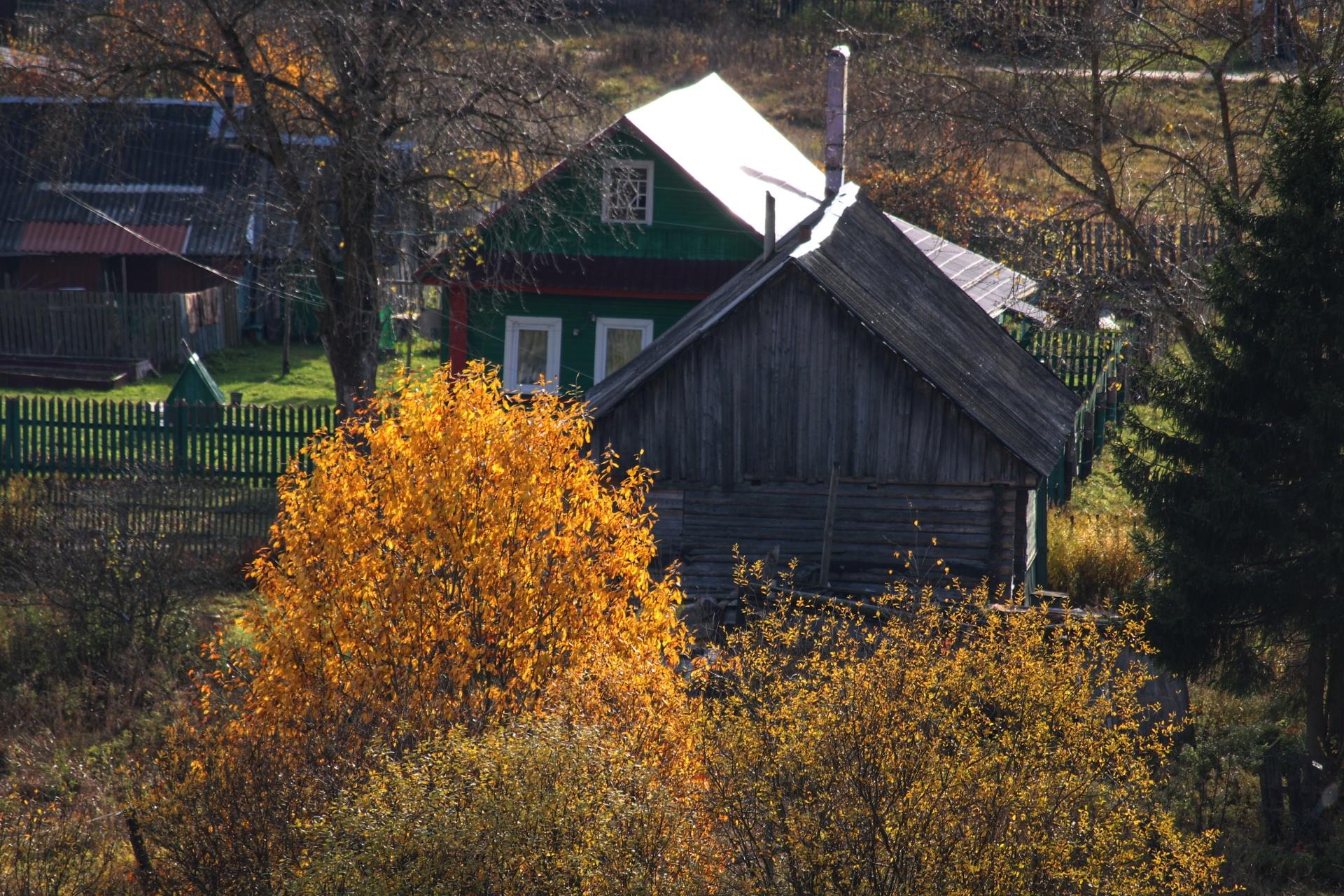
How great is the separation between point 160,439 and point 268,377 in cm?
950

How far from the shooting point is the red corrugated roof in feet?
98.5

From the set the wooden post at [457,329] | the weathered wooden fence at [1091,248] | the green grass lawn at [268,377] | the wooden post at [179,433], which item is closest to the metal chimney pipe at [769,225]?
the weathered wooden fence at [1091,248]

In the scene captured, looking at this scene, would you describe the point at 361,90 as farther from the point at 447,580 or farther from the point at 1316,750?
the point at 1316,750

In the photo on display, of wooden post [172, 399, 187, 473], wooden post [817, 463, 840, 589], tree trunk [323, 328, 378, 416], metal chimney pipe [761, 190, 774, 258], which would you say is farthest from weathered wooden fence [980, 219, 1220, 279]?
wooden post [172, 399, 187, 473]

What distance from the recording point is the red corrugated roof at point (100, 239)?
30.0 m

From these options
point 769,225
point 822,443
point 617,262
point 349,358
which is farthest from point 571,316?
point 822,443

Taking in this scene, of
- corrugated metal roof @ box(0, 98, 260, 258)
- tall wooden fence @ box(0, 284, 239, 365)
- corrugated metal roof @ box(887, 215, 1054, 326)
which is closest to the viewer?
corrugated metal roof @ box(887, 215, 1054, 326)

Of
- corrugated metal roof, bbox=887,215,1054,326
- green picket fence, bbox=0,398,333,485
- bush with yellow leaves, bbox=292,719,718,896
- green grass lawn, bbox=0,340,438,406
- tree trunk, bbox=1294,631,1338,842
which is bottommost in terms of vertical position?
tree trunk, bbox=1294,631,1338,842

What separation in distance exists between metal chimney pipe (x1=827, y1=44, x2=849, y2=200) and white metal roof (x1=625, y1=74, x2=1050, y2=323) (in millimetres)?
524

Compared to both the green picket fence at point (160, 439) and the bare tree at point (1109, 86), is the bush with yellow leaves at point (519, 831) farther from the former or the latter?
the green picket fence at point (160, 439)

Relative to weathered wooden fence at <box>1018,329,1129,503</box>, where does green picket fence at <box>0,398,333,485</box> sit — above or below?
Answer: below

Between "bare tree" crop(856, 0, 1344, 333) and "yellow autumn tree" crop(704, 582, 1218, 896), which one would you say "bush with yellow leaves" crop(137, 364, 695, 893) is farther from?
"bare tree" crop(856, 0, 1344, 333)

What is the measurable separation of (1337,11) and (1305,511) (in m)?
9.86

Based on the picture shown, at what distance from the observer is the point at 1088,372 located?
80.2 feet
